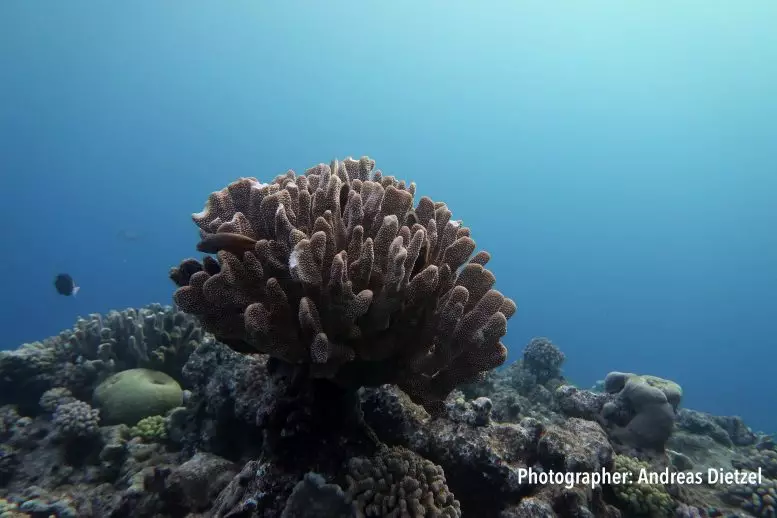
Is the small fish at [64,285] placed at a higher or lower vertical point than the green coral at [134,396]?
higher

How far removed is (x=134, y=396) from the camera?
636 cm

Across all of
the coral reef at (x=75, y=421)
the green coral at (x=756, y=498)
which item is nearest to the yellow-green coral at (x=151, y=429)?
the coral reef at (x=75, y=421)

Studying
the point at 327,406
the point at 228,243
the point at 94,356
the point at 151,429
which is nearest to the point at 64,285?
the point at 94,356

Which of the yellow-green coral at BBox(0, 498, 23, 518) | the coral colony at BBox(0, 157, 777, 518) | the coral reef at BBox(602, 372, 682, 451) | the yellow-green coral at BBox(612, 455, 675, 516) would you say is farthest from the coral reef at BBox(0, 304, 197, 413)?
the coral reef at BBox(602, 372, 682, 451)

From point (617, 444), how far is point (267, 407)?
651cm

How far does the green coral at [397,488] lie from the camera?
3109 millimetres

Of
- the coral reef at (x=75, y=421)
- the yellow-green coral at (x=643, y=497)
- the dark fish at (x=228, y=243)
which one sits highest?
the dark fish at (x=228, y=243)

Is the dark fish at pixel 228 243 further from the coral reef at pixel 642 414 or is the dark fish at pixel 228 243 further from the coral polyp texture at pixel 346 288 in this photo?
the coral reef at pixel 642 414

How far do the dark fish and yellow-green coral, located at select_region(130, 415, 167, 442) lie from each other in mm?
4027

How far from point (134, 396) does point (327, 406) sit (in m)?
4.48

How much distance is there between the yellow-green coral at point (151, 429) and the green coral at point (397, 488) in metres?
3.89

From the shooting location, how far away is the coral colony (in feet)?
9.72

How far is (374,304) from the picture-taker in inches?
117

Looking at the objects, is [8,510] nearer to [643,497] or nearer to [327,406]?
[327,406]
